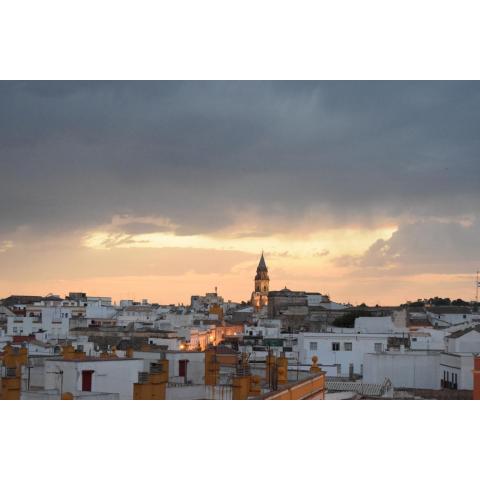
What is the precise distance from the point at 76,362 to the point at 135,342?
13.3 metres

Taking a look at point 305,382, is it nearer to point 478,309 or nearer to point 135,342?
point 135,342

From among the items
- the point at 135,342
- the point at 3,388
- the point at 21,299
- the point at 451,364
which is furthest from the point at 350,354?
the point at 21,299

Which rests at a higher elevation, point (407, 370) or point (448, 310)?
point (448, 310)

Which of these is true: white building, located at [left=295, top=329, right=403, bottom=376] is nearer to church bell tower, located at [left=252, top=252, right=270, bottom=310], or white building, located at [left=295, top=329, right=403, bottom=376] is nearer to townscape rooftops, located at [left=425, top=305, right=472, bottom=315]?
townscape rooftops, located at [left=425, top=305, right=472, bottom=315]

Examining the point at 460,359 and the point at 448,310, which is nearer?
the point at 460,359

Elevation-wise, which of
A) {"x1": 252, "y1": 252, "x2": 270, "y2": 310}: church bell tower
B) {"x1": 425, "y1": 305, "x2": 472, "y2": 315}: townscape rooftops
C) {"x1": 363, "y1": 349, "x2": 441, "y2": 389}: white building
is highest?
{"x1": 252, "y1": 252, "x2": 270, "y2": 310}: church bell tower

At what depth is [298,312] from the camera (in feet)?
157

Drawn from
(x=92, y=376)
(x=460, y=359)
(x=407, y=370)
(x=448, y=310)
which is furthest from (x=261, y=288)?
(x=92, y=376)

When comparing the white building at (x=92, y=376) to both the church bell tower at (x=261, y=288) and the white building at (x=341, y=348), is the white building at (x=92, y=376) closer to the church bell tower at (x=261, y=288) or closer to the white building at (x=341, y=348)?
the white building at (x=341, y=348)

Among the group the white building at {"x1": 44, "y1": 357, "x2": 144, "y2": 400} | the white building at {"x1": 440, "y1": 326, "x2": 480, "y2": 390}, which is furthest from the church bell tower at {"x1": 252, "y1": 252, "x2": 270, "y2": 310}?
the white building at {"x1": 44, "y1": 357, "x2": 144, "y2": 400}

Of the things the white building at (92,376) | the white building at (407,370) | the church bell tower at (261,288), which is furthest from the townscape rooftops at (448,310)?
the white building at (92,376)

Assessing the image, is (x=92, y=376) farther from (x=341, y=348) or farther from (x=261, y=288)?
(x=261, y=288)

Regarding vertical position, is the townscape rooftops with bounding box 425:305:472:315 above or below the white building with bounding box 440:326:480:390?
above

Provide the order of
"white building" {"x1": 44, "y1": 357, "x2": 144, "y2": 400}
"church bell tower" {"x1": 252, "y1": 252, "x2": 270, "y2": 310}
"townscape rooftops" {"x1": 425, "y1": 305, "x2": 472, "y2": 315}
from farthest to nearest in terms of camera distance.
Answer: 1. "church bell tower" {"x1": 252, "y1": 252, "x2": 270, "y2": 310}
2. "townscape rooftops" {"x1": 425, "y1": 305, "x2": 472, "y2": 315}
3. "white building" {"x1": 44, "y1": 357, "x2": 144, "y2": 400}
